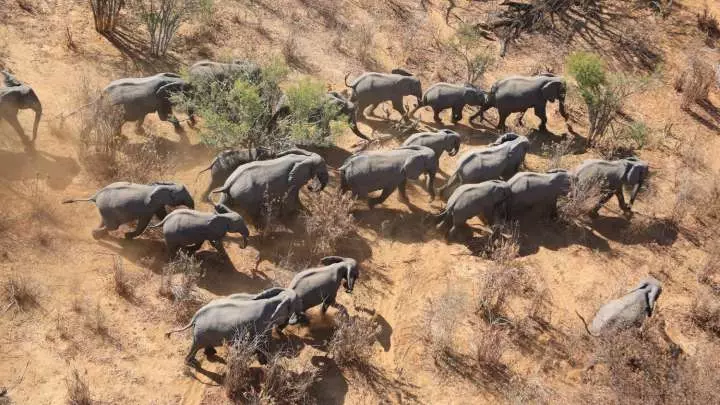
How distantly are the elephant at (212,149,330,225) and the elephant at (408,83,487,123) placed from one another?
3744 mm

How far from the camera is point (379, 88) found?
41.5ft

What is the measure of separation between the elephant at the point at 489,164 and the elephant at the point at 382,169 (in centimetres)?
52

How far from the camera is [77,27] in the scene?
13453 millimetres

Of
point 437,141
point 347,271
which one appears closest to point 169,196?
point 347,271

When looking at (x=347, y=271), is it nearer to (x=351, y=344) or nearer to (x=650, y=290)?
(x=351, y=344)

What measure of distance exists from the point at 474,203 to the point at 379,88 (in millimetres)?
3882

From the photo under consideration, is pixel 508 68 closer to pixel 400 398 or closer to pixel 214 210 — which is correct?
pixel 214 210

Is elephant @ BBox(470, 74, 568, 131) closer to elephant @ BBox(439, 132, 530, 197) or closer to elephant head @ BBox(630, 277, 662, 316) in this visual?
elephant @ BBox(439, 132, 530, 197)

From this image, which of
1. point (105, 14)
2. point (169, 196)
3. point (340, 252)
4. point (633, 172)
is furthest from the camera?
point (105, 14)

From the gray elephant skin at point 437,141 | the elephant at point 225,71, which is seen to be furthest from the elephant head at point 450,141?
the elephant at point 225,71

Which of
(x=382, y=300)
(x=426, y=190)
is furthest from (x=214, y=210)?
(x=426, y=190)

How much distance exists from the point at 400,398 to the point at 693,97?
11672 mm

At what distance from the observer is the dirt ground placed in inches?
296

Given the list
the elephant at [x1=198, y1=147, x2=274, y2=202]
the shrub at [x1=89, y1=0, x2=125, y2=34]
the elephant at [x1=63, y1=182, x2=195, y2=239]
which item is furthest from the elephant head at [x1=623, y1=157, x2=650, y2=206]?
the shrub at [x1=89, y1=0, x2=125, y2=34]
